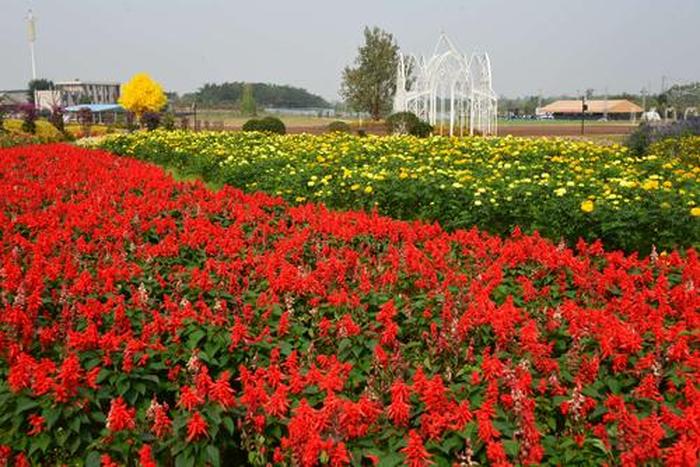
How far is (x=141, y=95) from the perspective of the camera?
46781mm

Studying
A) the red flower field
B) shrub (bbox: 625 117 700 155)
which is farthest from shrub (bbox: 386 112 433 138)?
the red flower field

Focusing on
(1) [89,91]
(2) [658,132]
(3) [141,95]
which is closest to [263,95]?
(1) [89,91]

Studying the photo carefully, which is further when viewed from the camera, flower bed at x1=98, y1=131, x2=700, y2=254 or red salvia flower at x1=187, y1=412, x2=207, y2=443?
flower bed at x1=98, y1=131, x2=700, y2=254

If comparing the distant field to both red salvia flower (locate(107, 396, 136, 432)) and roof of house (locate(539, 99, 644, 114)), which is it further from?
roof of house (locate(539, 99, 644, 114))

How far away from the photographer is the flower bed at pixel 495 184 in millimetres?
6141

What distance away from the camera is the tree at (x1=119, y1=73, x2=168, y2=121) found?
153 feet

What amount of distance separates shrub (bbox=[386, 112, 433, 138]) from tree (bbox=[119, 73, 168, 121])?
88.9 feet

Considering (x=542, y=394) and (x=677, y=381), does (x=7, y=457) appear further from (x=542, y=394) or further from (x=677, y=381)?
(x=677, y=381)

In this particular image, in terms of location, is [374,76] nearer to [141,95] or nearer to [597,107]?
[141,95]

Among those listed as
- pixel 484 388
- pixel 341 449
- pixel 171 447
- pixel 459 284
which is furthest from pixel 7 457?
pixel 459 284

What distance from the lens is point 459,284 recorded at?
13.3 ft

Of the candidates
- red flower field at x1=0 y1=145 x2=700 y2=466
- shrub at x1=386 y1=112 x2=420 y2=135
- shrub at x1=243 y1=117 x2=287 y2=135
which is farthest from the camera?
shrub at x1=243 y1=117 x2=287 y2=135

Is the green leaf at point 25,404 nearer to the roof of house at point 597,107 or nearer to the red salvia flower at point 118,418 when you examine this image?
the red salvia flower at point 118,418

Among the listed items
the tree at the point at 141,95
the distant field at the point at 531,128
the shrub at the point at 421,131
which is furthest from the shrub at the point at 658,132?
the tree at the point at 141,95
